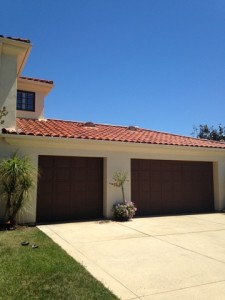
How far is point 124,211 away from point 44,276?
669 centimetres

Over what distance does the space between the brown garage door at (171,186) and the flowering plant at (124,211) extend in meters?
1.03

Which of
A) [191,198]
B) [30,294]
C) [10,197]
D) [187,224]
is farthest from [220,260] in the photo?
[191,198]

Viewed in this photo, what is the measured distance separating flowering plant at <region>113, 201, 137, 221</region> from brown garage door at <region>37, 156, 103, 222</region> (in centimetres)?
79

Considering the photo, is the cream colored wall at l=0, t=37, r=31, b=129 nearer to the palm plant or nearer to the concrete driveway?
the palm plant

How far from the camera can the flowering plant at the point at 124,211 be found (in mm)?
11547

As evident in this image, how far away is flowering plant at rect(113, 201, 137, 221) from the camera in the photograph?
37.9 feet

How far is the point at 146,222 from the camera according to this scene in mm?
11219

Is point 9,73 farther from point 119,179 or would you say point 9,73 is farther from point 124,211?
point 124,211

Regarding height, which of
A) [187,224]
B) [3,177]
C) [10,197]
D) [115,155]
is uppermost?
[115,155]

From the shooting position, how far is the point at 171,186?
45.5 ft

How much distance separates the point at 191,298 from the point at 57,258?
2906 mm

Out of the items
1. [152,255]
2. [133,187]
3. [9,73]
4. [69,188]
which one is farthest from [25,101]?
[152,255]

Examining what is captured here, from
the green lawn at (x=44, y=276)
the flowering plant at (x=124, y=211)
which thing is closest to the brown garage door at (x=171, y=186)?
the flowering plant at (x=124, y=211)

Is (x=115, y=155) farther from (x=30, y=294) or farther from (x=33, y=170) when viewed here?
(x=30, y=294)
